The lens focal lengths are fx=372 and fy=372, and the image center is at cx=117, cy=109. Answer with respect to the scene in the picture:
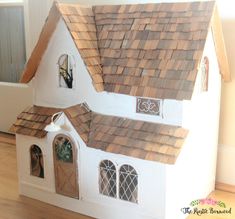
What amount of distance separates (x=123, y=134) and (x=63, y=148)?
43 centimetres

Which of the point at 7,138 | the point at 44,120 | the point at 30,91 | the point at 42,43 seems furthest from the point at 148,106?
the point at 7,138

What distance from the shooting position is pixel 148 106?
2070mm

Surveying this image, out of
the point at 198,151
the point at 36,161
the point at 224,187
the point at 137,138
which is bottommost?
the point at 224,187

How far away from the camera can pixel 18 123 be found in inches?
96.0

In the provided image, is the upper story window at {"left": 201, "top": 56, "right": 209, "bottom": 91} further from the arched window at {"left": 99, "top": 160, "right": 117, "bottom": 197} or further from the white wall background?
the arched window at {"left": 99, "top": 160, "right": 117, "bottom": 197}

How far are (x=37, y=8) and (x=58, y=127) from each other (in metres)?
1.70

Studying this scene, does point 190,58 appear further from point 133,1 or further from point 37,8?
point 37,8

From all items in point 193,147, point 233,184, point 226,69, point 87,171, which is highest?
point 226,69

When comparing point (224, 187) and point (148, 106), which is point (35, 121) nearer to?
point (148, 106)

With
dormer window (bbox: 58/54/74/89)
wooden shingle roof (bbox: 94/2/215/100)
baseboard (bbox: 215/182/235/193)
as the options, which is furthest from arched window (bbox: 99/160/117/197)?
baseboard (bbox: 215/182/235/193)

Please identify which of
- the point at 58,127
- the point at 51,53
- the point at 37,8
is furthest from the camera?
the point at 37,8

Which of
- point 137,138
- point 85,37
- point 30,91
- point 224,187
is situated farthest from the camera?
point 30,91

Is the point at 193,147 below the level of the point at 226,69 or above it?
below

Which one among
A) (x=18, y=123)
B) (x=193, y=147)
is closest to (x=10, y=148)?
(x=18, y=123)
